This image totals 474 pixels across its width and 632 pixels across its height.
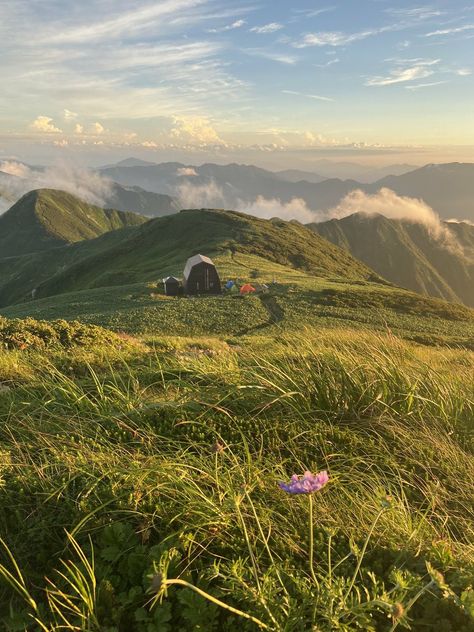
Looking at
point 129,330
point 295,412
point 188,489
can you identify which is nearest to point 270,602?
point 188,489

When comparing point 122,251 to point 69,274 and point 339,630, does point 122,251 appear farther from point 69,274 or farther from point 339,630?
point 339,630

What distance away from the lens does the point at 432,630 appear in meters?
2.13

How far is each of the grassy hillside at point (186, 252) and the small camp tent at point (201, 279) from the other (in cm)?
1496

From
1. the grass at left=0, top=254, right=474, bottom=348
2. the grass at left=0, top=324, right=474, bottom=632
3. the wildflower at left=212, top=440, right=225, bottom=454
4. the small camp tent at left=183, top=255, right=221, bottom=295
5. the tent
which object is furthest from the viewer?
the small camp tent at left=183, top=255, right=221, bottom=295

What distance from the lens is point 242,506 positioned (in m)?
2.72

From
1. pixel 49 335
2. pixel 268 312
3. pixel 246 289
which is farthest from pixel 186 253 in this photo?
pixel 49 335

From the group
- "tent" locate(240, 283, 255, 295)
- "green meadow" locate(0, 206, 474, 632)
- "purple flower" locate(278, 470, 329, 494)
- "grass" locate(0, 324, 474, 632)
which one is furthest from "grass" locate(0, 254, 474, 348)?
"purple flower" locate(278, 470, 329, 494)

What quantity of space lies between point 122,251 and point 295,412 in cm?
12606

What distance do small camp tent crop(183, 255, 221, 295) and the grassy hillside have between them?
1496cm

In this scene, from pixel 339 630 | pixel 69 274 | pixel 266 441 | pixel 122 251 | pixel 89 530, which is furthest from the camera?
pixel 122 251

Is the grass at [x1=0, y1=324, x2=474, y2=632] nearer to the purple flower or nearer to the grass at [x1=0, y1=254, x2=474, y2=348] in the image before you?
the purple flower

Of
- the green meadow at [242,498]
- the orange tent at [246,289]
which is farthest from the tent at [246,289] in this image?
the green meadow at [242,498]

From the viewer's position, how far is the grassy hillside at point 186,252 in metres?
93.5

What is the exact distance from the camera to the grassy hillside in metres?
93.5
